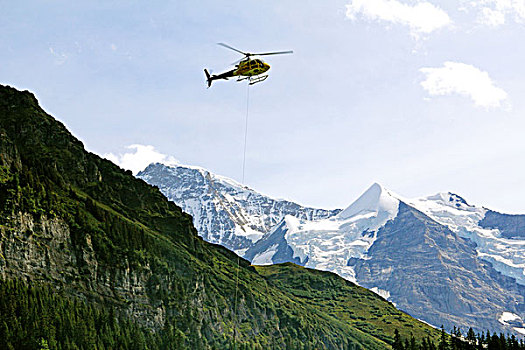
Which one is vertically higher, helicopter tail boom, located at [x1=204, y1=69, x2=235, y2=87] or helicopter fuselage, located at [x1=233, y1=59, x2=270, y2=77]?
helicopter tail boom, located at [x1=204, y1=69, x2=235, y2=87]

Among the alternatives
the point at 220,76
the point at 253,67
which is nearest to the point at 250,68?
the point at 253,67

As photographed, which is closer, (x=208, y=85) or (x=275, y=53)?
(x=275, y=53)

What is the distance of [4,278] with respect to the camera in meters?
199

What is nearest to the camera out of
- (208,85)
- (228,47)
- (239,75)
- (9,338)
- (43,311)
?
(228,47)

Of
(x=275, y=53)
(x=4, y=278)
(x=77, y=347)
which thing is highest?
(x=275, y=53)

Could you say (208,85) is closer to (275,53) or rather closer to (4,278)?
(275,53)

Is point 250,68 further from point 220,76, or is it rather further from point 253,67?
point 220,76

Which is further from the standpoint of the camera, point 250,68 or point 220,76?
point 220,76

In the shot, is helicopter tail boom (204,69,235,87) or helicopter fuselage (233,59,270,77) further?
helicopter tail boom (204,69,235,87)

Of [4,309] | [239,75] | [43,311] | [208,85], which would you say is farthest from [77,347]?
[239,75]

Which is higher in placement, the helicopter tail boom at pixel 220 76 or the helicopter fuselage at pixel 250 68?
the helicopter tail boom at pixel 220 76

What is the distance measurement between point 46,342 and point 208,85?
358ft

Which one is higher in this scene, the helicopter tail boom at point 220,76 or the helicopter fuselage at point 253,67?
the helicopter tail boom at point 220,76

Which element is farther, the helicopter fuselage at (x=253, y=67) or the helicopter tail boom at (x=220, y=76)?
the helicopter tail boom at (x=220, y=76)
